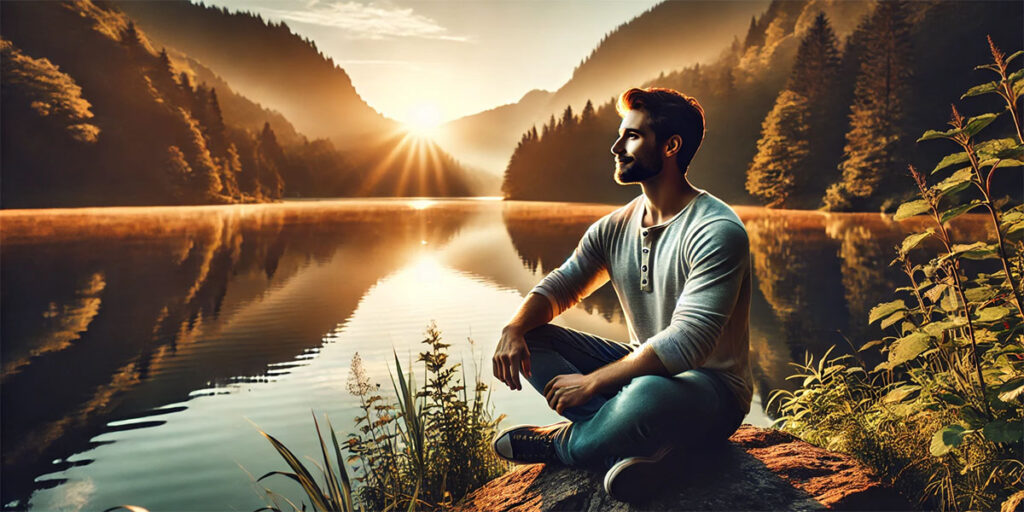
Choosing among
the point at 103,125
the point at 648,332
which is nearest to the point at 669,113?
the point at 648,332

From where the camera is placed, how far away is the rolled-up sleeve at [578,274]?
296 centimetres

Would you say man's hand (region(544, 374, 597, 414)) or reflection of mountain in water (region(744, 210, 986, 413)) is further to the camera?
reflection of mountain in water (region(744, 210, 986, 413))

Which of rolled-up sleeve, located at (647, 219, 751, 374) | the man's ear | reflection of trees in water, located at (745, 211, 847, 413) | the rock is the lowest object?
reflection of trees in water, located at (745, 211, 847, 413)

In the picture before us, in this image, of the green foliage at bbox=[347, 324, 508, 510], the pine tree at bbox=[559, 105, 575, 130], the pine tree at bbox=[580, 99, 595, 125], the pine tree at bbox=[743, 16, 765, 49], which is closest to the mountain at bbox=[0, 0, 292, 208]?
the pine tree at bbox=[559, 105, 575, 130]

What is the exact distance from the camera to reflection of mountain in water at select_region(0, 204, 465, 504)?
7.66 meters

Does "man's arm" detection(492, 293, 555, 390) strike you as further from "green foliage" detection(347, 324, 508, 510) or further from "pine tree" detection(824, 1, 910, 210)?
"pine tree" detection(824, 1, 910, 210)

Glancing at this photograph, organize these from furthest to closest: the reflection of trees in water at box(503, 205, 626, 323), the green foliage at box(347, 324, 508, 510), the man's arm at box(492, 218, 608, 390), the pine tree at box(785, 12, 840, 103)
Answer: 1. the pine tree at box(785, 12, 840, 103)
2. the reflection of trees in water at box(503, 205, 626, 323)
3. the green foliage at box(347, 324, 508, 510)
4. the man's arm at box(492, 218, 608, 390)

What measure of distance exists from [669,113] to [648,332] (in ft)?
3.03

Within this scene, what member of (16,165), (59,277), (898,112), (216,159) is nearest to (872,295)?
(59,277)

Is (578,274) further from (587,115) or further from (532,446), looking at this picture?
(587,115)

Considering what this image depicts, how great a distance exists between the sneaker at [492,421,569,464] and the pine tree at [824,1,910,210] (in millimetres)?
41526

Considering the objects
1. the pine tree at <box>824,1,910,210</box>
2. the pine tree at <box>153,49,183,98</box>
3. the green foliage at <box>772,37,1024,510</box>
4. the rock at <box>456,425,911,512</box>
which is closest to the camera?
the rock at <box>456,425,911,512</box>

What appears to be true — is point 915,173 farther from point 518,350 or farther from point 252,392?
point 252,392

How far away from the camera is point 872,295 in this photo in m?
13.9
